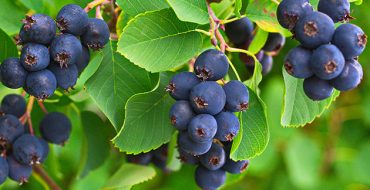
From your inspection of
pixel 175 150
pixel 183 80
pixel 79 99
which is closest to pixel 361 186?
pixel 175 150

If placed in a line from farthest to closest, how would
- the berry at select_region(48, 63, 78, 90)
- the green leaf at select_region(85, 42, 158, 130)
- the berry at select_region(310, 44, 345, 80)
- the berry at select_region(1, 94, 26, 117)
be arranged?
the berry at select_region(1, 94, 26, 117), the green leaf at select_region(85, 42, 158, 130), the berry at select_region(48, 63, 78, 90), the berry at select_region(310, 44, 345, 80)

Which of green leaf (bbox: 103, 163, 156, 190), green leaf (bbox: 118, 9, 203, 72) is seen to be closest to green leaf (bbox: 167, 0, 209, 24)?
green leaf (bbox: 118, 9, 203, 72)

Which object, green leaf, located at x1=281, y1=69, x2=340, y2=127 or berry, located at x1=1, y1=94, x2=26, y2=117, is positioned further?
berry, located at x1=1, y1=94, x2=26, y2=117

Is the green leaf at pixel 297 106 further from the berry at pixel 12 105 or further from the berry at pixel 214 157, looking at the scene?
the berry at pixel 12 105

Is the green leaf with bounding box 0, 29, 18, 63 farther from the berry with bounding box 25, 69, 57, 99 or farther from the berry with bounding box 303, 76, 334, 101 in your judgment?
the berry with bounding box 303, 76, 334, 101

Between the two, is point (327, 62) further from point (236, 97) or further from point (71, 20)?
point (71, 20)

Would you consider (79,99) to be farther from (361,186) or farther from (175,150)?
(361,186)
